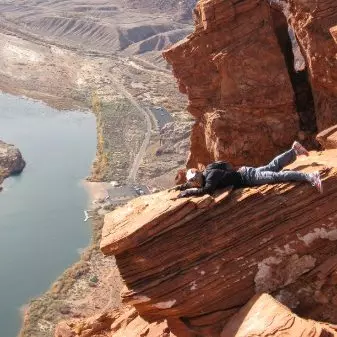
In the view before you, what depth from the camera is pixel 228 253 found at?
512 inches

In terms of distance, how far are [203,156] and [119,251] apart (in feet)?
41.5

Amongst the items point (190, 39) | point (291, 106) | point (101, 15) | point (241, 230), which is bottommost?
point (241, 230)

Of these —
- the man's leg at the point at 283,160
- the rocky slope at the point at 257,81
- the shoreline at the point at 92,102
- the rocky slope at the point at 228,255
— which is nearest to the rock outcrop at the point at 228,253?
the rocky slope at the point at 228,255

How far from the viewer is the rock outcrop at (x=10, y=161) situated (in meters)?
54.8

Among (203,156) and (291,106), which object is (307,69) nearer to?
(291,106)

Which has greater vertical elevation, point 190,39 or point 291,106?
point 190,39

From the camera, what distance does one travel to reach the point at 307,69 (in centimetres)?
2080

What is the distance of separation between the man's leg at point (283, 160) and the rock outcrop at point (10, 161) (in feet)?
141

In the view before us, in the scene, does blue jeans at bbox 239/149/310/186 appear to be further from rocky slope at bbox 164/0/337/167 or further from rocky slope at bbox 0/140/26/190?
rocky slope at bbox 0/140/26/190

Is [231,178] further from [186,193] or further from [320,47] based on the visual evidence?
[320,47]

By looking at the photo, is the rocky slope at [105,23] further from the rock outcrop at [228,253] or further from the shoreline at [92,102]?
the rock outcrop at [228,253]

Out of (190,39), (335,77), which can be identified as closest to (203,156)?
(190,39)

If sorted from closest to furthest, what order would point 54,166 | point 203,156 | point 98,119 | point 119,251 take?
1. point 119,251
2. point 203,156
3. point 54,166
4. point 98,119

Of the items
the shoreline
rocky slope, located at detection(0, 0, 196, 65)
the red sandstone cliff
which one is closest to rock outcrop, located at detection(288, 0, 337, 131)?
the red sandstone cliff
